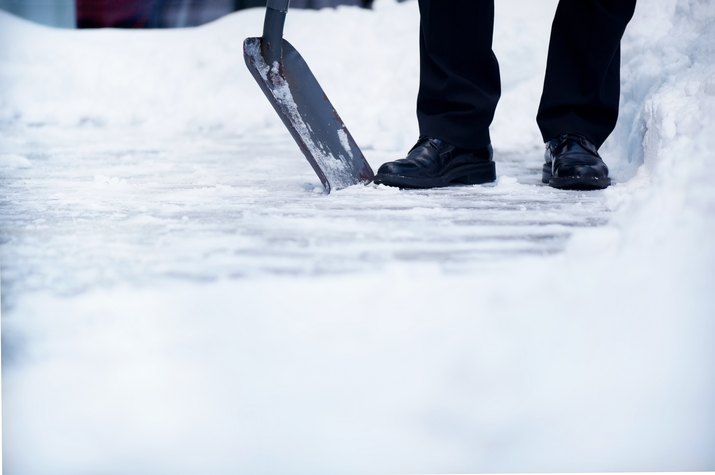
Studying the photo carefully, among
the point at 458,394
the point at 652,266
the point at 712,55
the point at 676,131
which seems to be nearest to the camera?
the point at 458,394

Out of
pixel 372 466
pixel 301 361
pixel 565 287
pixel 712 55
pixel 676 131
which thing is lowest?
pixel 372 466

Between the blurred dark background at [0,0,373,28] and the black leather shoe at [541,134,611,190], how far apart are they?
230 centimetres

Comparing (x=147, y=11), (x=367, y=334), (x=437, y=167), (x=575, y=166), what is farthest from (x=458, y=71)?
(x=147, y=11)

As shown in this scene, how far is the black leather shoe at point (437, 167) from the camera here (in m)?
1.59

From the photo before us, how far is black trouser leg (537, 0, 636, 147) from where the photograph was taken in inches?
65.7

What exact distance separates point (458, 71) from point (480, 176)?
223 millimetres

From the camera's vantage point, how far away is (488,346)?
3.19 feet

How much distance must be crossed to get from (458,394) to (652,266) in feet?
1.06

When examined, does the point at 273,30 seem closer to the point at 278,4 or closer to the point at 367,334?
the point at 278,4

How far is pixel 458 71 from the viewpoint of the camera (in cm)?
164

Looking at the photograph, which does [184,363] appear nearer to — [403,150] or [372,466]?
[372,466]

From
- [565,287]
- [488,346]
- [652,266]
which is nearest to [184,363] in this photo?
[488,346]

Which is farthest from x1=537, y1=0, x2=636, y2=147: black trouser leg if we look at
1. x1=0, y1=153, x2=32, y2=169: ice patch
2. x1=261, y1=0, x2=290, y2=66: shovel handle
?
x1=0, y1=153, x2=32, y2=169: ice patch

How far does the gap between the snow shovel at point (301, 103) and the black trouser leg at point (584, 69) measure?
452mm
